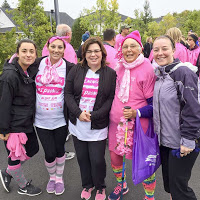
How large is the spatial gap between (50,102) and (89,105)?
538 mm

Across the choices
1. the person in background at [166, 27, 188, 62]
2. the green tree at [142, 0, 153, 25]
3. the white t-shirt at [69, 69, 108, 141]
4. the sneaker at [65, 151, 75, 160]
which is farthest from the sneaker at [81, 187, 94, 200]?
the green tree at [142, 0, 153, 25]

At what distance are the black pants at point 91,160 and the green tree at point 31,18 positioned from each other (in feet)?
33.3

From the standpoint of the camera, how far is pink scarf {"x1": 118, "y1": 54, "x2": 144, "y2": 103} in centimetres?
229

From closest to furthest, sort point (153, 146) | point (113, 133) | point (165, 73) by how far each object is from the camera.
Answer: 1. point (165, 73)
2. point (153, 146)
3. point (113, 133)

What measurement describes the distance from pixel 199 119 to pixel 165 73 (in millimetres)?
519

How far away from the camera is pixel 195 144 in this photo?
187 centimetres

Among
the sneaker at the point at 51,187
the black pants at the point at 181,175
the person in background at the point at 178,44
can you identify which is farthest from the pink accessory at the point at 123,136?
the person in background at the point at 178,44

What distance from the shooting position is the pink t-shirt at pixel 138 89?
2248 mm

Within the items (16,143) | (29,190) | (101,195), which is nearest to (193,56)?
(101,195)

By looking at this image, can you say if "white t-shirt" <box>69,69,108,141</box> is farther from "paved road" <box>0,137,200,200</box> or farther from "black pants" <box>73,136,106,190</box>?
"paved road" <box>0,137,200,200</box>

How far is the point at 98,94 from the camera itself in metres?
2.44

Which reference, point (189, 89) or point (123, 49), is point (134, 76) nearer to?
point (123, 49)

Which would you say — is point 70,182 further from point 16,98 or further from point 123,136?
point 16,98

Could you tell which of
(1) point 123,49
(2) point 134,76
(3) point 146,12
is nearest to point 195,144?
(2) point 134,76
